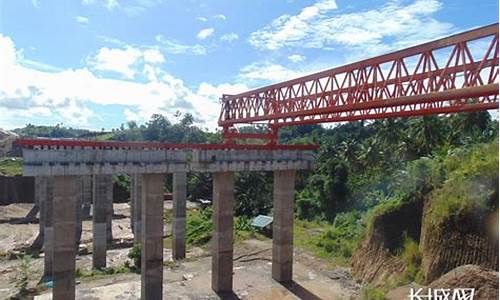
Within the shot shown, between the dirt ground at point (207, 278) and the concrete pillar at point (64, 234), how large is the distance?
3521 millimetres

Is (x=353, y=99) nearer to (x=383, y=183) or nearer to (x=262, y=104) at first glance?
(x=262, y=104)

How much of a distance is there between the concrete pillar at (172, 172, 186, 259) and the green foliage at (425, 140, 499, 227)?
19.0 meters

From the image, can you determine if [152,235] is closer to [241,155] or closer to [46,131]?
[241,155]

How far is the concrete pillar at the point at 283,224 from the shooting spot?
26859mm

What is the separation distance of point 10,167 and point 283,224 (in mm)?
64731

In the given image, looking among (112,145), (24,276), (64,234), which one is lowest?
(24,276)

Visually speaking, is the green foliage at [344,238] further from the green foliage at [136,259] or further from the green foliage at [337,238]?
the green foliage at [136,259]

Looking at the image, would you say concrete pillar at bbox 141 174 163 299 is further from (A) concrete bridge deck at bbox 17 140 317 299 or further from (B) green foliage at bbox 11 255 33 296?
Answer: (B) green foliage at bbox 11 255 33 296

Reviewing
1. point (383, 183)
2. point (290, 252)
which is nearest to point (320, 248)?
point (290, 252)

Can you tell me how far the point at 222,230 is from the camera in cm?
2495

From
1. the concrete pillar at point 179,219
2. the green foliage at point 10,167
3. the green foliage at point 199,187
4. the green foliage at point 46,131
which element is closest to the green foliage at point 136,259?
the concrete pillar at point 179,219

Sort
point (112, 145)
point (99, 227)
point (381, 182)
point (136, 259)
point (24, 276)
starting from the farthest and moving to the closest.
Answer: point (381, 182), point (99, 227), point (136, 259), point (112, 145), point (24, 276)

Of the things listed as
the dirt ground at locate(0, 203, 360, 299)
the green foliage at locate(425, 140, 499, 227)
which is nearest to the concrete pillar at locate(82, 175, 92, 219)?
the dirt ground at locate(0, 203, 360, 299)

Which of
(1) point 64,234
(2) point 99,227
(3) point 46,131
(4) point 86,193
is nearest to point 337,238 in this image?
(2) point 99,227
